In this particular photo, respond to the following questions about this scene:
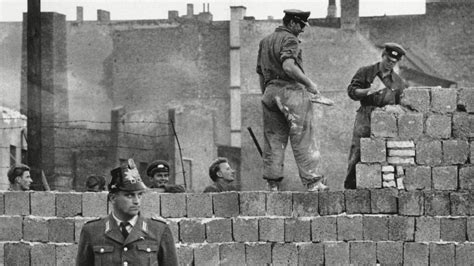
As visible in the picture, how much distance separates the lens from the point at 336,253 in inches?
614

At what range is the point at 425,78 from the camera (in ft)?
178

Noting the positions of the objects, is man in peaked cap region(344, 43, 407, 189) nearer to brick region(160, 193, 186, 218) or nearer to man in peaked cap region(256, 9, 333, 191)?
man in peaked cap region(256, 9, 333, 191)

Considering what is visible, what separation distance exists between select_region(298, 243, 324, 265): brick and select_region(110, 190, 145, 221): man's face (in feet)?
18.9

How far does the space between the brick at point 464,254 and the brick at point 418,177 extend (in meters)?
0.83

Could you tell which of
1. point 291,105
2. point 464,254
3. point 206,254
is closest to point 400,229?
point 464,254

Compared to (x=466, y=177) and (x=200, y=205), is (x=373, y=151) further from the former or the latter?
(x=200, y=205)

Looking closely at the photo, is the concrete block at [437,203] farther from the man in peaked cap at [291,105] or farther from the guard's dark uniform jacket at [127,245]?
the guard's dark uniform jacket at [127,245]

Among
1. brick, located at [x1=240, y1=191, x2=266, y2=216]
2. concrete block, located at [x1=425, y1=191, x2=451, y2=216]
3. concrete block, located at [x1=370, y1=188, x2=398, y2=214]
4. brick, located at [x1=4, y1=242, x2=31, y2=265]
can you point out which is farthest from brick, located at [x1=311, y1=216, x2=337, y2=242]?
brick, located at [x1=4, y1=242, x2=31, y2=265]

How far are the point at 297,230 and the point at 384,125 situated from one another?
4.98 feet

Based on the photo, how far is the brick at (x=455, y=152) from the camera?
1591 cm

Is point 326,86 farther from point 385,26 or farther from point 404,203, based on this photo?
point 404,203

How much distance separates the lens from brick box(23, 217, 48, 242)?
1585 cm

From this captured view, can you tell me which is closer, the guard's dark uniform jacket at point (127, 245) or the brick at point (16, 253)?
the guard's dark uniform jacket at point (127, 245)

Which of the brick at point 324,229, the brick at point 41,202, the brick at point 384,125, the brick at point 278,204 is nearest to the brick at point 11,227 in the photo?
the brick at point 41,202
